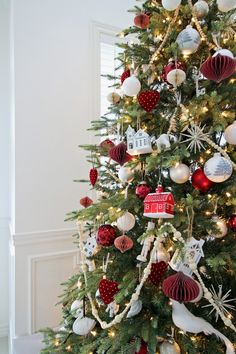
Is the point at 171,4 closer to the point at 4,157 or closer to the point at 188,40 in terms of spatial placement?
the point at 188,40

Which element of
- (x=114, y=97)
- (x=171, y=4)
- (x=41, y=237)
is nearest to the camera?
(x=171, y=4)

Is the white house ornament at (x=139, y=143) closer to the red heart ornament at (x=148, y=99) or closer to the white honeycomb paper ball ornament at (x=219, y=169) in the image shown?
the red heart ornament at (x=148, y=99)

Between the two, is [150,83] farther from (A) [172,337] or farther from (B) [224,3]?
(A) [172,337]

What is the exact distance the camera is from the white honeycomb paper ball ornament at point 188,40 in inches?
42.1

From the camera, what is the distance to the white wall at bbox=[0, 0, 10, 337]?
2.61 metres

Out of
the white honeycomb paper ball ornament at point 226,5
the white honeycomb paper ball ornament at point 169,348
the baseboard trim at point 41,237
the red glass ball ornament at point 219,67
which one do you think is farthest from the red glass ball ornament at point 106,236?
the baseboard trim at point 41,237

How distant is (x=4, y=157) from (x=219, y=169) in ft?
7.12

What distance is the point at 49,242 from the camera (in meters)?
2.28

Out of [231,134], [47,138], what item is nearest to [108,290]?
[231,134]

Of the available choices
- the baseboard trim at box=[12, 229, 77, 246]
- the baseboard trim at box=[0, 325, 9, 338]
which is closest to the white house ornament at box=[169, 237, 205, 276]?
the baseboard trim at box=[12, 229, 77, 246]

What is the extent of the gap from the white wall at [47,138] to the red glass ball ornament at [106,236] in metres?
1.23

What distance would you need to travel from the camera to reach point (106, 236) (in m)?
1.12

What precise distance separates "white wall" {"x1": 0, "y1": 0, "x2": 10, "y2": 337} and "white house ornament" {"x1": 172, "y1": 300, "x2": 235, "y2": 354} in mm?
2079

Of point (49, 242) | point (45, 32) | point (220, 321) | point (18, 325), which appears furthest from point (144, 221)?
point (45, 32)
